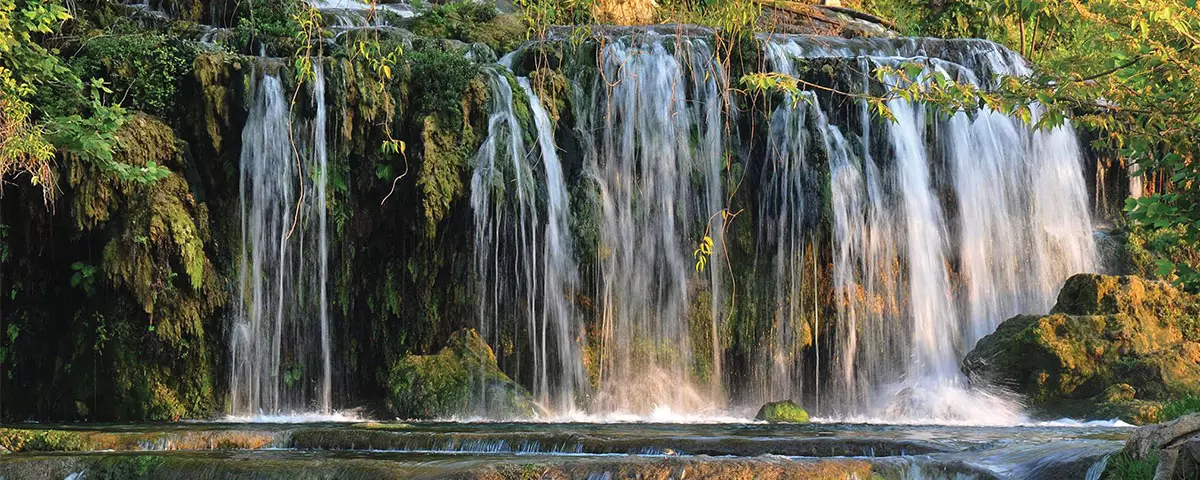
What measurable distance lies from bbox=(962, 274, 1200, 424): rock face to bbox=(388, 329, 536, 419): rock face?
17.7 ft

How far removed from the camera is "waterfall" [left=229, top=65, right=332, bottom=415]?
13.8 meters

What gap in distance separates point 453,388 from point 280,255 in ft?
9.32

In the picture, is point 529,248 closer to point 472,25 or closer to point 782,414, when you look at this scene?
point 782,414

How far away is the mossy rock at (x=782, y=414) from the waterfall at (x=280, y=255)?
5.29 metres

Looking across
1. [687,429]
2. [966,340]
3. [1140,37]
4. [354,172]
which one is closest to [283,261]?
[354,172]

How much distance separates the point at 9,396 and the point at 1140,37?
12.4 meters

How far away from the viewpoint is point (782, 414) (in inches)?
489

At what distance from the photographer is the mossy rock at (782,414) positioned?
40.6ft

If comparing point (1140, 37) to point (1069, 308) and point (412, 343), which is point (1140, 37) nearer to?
point (1069, 308)

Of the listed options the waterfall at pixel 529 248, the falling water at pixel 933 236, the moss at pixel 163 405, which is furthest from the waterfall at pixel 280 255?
the falling water at pixel 933 236

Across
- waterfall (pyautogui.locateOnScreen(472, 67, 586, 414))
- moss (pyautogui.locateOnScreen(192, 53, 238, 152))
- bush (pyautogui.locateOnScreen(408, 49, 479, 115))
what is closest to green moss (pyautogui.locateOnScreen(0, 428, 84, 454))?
moss (pyautogui.locateOnScreen(192, 53, 238, 152))

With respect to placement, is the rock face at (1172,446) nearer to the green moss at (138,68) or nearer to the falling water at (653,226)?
the falling water at (653,226)

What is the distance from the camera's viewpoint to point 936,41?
17.7m

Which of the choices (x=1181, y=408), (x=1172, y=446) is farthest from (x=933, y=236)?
(x=1172, y=446)
